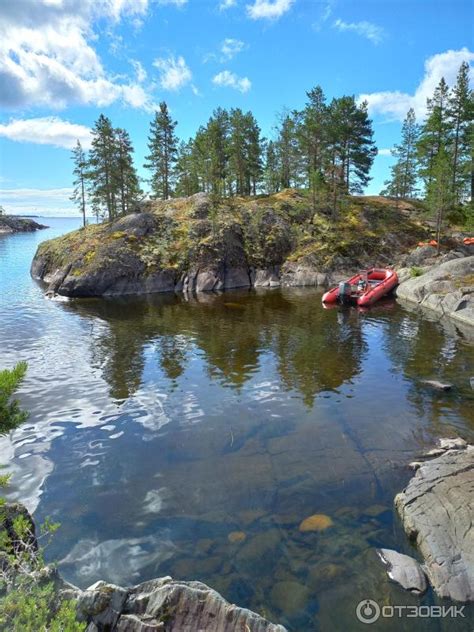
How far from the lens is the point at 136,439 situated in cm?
1325

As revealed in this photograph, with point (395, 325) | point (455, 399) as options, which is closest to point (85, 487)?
point (455, 399)

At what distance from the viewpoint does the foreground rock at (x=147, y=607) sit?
5473 mm

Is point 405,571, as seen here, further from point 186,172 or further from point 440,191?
point 186,172

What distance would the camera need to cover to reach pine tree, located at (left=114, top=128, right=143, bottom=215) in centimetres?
5331

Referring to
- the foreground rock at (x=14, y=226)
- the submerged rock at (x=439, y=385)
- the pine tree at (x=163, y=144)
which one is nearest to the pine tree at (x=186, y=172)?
the pine tree at (x=163, y=144)

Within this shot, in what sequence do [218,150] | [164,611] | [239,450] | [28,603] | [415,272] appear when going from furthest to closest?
1. [218,150]
2. [415,272]
3. [239,450]
4. [164,611]
5. [28,603]

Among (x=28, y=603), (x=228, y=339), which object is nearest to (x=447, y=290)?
(x=228, y=339)

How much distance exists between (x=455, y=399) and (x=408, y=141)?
2382 inches

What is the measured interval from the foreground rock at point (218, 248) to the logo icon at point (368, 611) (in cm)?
3609

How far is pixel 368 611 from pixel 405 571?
1.13 metres

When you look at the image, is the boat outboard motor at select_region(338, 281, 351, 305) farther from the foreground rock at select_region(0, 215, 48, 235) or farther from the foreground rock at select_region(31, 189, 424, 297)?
the foreground rock at select_region(0, 215, 48, 235)

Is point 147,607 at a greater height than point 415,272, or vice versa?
point 415,272

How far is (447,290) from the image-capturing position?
32156 mm

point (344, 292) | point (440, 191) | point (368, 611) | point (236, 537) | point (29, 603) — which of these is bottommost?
point (368, 611)
